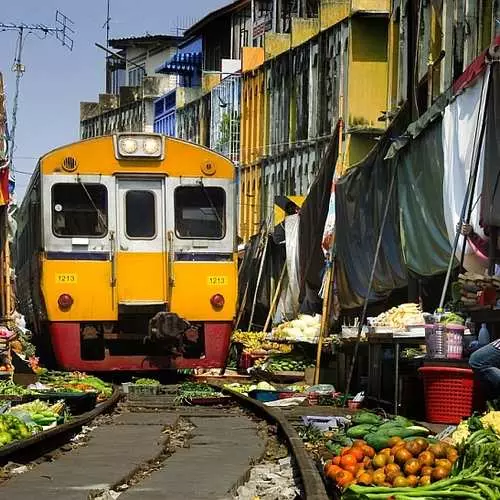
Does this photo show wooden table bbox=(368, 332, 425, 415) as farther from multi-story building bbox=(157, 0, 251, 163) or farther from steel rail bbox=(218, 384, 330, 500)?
multi-story building bbox=(157, 0, 251, 163)

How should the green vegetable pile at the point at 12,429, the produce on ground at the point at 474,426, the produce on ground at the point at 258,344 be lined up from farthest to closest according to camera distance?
the produce on ground at the point at 258,344 → the green vegetable pile at the point at 12,429 → the produce on ground at the point at 474,426

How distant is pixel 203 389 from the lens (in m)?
17.4

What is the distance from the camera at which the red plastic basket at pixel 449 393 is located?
1077cm

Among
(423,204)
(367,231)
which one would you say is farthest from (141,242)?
(423,204)

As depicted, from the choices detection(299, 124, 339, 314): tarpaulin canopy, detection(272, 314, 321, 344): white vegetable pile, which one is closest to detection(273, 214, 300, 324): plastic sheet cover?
detection(299, 124, 339, 314): tarpaulin canopy

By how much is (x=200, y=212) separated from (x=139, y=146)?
1.29 metres

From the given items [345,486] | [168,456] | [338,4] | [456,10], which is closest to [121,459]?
[168,456]

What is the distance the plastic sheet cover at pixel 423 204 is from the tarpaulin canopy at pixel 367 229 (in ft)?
1.11

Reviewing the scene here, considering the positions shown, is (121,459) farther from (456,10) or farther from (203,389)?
(456,10)

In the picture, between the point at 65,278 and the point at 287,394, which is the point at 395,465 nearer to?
the point at 287,394

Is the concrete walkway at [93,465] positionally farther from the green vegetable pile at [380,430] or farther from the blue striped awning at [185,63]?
the blue striped awning at [185,63]

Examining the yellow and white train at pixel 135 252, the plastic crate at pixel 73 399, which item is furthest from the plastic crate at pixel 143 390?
the plastic crate at pixel 73 399

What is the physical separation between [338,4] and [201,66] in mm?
28366

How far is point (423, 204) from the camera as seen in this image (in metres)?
14.7
